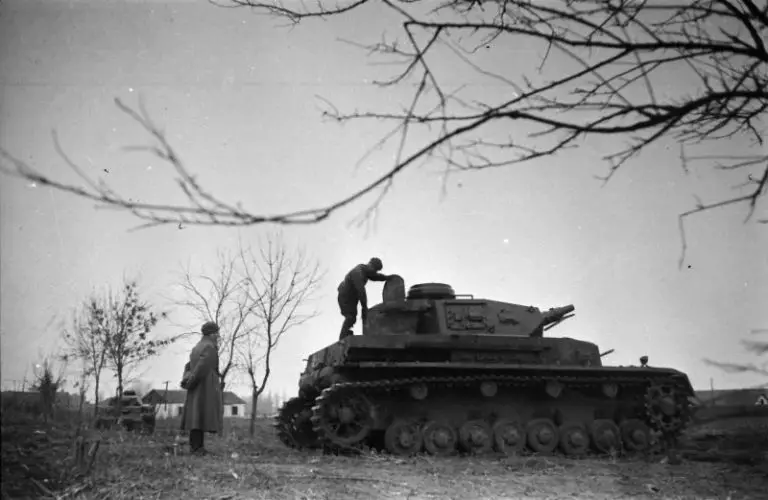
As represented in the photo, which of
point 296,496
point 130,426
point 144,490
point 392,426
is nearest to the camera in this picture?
point 144,490

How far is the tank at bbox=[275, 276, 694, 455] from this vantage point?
10.3 meters

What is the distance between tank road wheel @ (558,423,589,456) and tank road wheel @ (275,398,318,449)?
4.42 metres

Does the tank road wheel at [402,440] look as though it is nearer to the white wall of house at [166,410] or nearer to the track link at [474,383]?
the track link at [474,383]

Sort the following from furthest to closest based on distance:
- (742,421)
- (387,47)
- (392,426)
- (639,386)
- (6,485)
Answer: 1. (639,386)
2. (392,426)
3. (6,485)
4. (387,47)
5. (742,421)

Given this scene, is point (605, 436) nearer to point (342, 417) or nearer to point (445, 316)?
point (445, 316)

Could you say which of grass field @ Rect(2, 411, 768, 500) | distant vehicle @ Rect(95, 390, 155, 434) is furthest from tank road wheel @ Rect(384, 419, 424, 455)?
distant vehicle @ Rect(95, 390, 155, 434)

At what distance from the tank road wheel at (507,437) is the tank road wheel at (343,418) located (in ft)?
6.63

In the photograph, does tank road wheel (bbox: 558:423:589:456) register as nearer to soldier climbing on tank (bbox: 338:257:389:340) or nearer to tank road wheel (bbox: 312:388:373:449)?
tank road wheel (bbox: 312:388:373:449)

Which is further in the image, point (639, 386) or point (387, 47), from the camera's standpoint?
point (639, 386)

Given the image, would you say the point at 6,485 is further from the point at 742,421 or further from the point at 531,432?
the point at 531,432

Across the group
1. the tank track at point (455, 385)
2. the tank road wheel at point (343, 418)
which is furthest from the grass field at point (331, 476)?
the tank track at point (455, 385)

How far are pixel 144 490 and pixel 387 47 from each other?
4.16 metres

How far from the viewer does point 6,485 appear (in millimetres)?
4102

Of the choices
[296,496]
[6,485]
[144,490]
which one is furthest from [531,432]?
[6,485]
